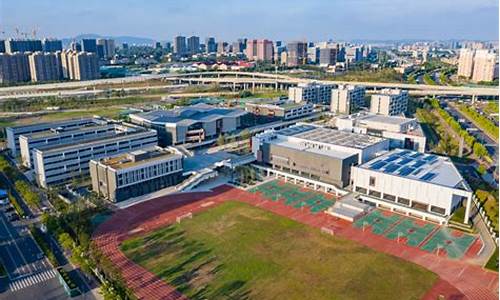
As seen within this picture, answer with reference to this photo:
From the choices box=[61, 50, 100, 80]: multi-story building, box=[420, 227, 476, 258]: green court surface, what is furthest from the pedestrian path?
box=[61, 50, 100, 80]: multi-story building

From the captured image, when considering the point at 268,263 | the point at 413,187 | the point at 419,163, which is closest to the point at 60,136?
the point at 268,263

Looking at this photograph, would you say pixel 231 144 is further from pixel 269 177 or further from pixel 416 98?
pixel 416 98

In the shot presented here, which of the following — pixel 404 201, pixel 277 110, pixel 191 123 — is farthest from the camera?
pixel 277 110

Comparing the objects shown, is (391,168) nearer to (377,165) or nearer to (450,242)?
(377,165)

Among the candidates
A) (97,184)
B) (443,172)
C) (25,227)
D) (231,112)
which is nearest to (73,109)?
(231,112)

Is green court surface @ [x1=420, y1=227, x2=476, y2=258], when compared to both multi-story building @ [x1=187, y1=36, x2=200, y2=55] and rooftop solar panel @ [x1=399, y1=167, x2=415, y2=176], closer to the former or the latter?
rooftop solar panel @ [x1=399, y1=167, x2=415, y2=176]

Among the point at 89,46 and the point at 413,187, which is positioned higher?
the point at 89,46

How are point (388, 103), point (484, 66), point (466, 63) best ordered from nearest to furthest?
point (388, 103) < point (484, 66) < point (466, 63)
